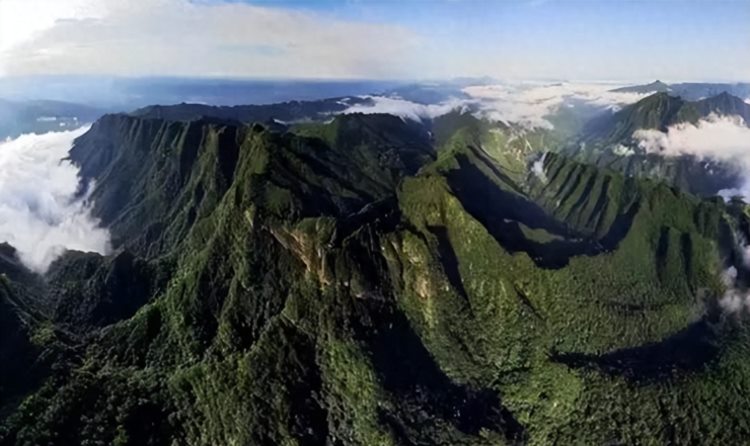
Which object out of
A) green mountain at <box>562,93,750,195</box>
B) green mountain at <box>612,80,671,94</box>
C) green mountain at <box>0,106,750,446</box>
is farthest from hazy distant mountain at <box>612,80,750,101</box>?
green mountain at <box>0,106,750,446</box>

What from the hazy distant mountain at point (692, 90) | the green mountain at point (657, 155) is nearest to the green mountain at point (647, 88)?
the hazy distant mountain at point (692, 90)

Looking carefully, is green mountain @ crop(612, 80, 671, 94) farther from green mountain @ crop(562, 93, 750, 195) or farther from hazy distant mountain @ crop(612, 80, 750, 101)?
green mountain @ crop(562, 93, 750, 195)

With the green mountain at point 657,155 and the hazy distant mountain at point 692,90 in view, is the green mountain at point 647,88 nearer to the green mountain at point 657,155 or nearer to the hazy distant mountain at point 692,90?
the hazy distant mountain at point 692,90

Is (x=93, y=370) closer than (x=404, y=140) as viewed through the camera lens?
Yes

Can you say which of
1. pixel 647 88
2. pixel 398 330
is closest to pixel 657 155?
pixel 647 88

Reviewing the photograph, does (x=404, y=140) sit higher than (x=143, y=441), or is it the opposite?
(x=404, y=140)

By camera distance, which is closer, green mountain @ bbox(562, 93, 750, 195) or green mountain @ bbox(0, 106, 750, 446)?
green mountain @ bbox(0, 106, 750, 446)

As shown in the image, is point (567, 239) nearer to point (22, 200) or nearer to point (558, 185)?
point (558, 185)

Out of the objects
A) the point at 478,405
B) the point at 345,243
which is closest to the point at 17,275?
the point at 345,243
